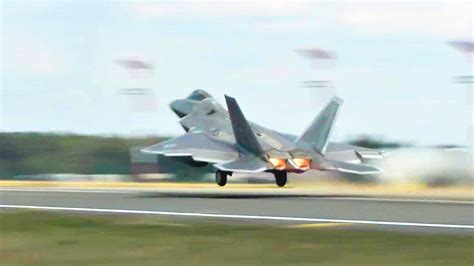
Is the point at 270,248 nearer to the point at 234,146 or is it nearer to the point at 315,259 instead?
the point at 315,259

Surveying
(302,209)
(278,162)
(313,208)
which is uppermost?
(302,209)

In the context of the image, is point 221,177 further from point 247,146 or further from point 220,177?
point 247,146

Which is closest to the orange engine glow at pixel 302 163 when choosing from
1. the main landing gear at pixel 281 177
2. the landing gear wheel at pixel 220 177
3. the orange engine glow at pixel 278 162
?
the orange engine glow at pixel 278 162

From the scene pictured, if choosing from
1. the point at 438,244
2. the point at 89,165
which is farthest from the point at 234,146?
the point at 438,244

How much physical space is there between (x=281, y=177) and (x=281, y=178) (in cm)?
5

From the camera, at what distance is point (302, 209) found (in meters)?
27.9

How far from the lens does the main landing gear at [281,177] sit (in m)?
41.8

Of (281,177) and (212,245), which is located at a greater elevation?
(212,245)

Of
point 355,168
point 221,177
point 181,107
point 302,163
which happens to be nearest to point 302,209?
point 355,168

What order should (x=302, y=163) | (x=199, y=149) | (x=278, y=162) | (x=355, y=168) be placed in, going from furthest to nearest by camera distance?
(x=199, y=149)
(x=278, y=162)
(x=302, y=163)
(x=355, y=168)

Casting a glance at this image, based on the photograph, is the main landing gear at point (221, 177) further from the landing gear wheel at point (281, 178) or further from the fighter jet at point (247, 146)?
the landing gear wheel at point (281, 178)

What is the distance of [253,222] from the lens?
73.0 feet

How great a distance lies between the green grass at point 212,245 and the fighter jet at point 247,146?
59.3 feet

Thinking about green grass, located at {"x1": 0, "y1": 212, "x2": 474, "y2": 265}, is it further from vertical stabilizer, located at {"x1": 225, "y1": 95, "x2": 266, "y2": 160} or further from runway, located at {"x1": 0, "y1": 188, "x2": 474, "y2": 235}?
vertical stabilizer, located at {"x1": 225, "y1": 95, "x2": 266, "y2": 160}
